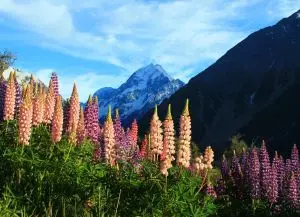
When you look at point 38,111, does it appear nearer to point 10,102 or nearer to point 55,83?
point 10,102

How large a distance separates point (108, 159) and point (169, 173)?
2.07 meters

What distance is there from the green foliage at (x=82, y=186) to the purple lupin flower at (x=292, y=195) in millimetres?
7627

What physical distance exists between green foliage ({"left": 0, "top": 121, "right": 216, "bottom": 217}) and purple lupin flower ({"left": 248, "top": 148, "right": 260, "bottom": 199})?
22.3 ft

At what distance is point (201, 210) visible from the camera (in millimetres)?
10508

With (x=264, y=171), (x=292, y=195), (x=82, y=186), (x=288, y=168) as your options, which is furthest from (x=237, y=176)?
(x=82, y=186)

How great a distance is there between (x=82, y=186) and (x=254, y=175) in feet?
28.0

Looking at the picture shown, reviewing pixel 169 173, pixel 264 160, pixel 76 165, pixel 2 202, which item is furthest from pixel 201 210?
pixel 264 160

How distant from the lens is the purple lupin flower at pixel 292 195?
18.2m

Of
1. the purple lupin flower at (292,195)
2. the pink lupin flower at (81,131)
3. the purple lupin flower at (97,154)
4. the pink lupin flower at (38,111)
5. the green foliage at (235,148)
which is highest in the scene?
the green foliage at (235,148)

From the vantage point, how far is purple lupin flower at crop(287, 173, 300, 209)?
18.2m

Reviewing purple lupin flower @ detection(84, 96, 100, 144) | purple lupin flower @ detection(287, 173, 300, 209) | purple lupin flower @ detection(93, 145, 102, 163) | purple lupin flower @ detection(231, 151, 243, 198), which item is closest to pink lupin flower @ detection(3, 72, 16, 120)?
purple lupin flower @ detection(84, 96, 100, 144)

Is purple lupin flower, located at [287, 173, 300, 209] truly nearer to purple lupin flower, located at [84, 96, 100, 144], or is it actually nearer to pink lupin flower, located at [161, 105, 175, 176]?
purple lupin flower, located at [84, 96, 100, 144]

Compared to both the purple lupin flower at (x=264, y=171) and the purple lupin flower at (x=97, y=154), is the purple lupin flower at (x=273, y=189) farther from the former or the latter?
the purple lupin flower at (x=97, y=154)

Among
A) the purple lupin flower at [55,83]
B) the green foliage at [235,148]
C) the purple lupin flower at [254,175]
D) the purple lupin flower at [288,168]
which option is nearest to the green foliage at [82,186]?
the purple lupin flower at [55,83]
